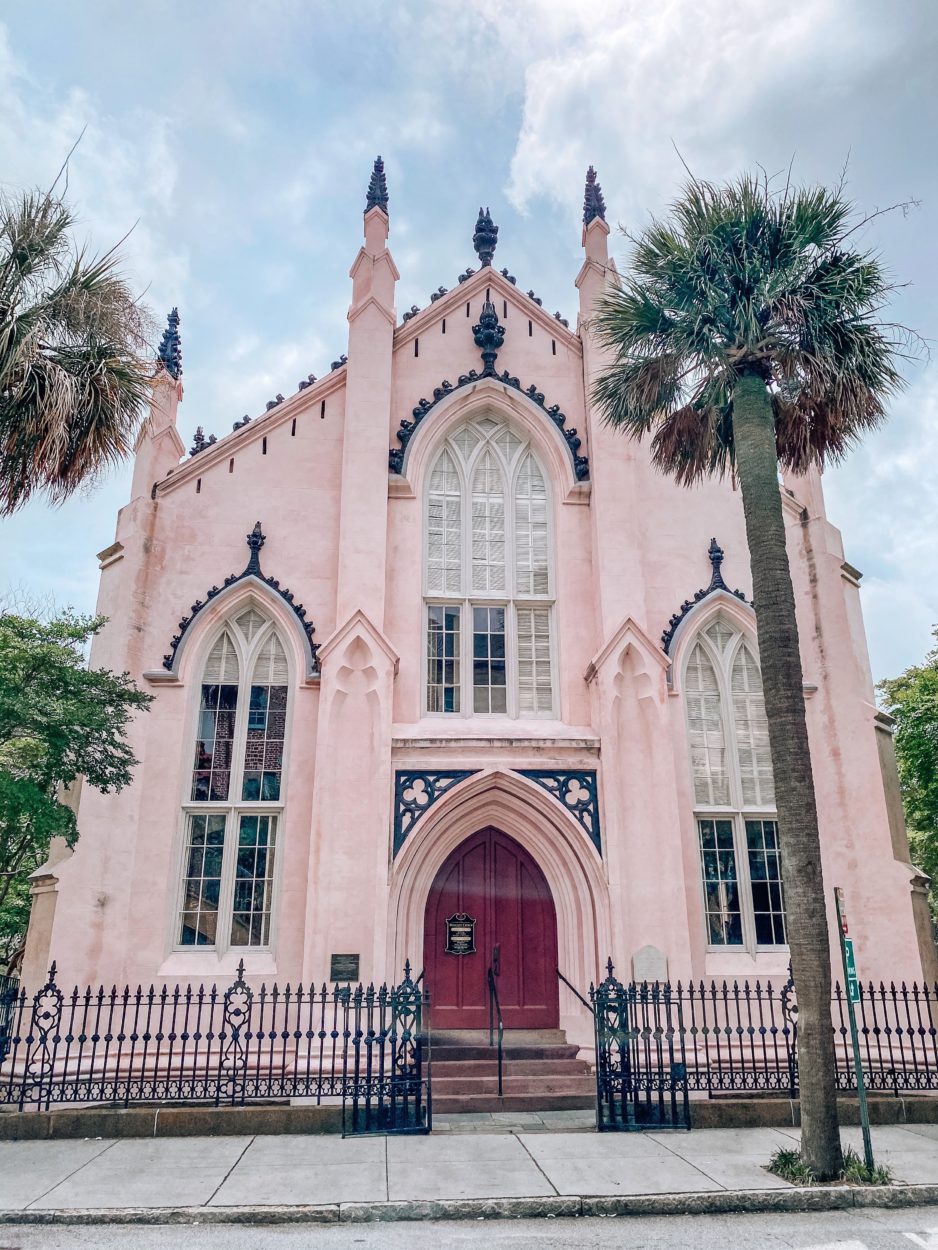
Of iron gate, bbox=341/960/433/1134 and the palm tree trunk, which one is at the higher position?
the palm tree trunk

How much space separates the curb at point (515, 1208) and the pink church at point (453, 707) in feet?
14.8

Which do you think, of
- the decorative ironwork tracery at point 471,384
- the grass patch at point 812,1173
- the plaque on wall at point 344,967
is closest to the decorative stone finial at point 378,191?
the decorative ironwork tracery at point 471,384

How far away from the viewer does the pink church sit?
12.4m

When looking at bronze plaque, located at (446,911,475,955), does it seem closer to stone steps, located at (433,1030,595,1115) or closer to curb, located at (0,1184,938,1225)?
stone steps, located at (433,1030,595,1115)

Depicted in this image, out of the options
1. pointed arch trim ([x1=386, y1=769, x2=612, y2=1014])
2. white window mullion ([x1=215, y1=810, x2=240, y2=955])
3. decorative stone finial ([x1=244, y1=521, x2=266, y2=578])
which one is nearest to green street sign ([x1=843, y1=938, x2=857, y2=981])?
pointed arch trim ([x1=386, y1=769, x2=612, y2=1014])

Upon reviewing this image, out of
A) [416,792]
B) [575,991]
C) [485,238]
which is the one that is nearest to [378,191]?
[485,238]

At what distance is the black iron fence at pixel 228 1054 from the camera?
9922 millimetres

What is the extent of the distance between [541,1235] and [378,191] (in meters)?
15.7

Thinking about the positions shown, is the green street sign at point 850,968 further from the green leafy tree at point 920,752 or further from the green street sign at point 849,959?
the green leafy tree at point 920,752

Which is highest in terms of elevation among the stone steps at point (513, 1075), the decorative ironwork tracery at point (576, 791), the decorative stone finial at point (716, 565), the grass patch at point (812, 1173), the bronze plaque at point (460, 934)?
the decorative stone finial at point (716, 565)

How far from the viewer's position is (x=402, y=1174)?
8.15 meters

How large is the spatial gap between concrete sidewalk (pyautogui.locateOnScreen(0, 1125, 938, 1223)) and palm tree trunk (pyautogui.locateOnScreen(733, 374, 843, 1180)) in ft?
2.60

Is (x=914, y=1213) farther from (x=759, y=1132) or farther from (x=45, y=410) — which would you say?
(x=45, y=410)

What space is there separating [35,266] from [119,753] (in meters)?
6.43
